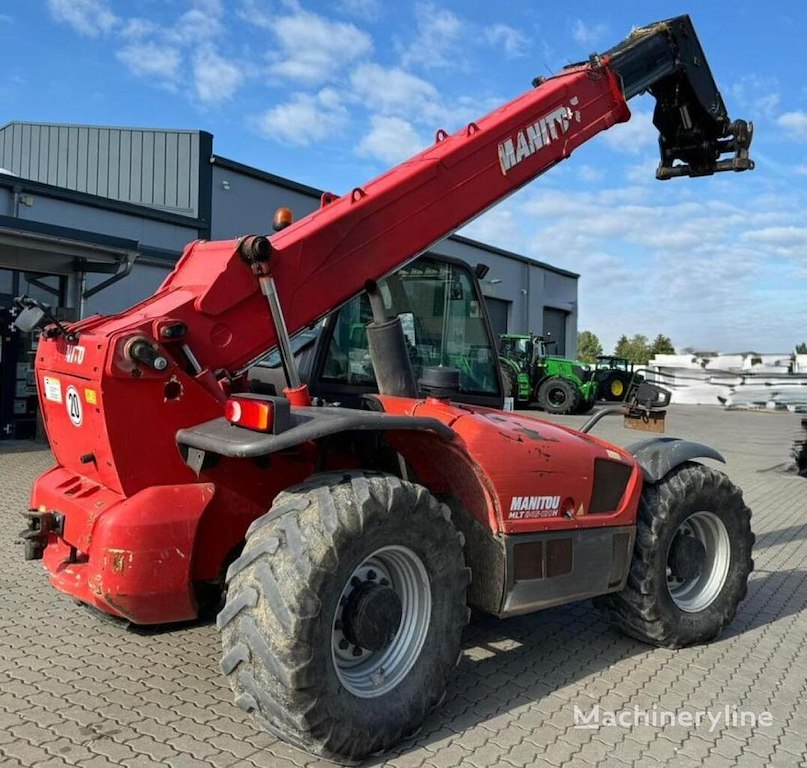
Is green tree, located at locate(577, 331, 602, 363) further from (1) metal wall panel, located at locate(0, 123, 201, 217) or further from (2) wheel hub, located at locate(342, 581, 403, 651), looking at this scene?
(2) wheel hub, located at locate(342, 581, 403, 651)

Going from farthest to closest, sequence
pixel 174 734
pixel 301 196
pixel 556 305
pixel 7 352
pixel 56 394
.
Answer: pixel 556 305 → pixel 301 196 → pixel 7 352 → pixel 56 394 → pixel 174 734

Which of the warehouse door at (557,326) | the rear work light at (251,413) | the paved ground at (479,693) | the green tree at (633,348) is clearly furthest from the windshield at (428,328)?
the green tree at (633,348)

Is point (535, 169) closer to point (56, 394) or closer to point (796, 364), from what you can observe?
point (56, 394)

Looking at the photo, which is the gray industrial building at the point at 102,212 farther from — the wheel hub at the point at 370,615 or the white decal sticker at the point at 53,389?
the wheel hub at the point at 370,615

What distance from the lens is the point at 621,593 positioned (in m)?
4.47

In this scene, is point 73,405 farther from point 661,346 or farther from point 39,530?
point 661,346

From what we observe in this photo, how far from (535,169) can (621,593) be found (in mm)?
2579

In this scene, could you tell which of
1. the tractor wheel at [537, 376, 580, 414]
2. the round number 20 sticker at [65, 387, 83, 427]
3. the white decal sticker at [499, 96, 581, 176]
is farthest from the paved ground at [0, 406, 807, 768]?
the tractor wheel at [537, 376, 580, 414]

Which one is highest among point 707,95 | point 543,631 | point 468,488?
point 707,95

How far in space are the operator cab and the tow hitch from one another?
1.25 metres

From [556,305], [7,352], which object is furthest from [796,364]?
[7,352]

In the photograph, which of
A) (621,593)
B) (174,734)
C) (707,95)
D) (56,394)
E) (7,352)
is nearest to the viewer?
(174,734)

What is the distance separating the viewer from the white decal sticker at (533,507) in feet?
12.1

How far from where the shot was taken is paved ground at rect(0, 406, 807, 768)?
3.17 meters
